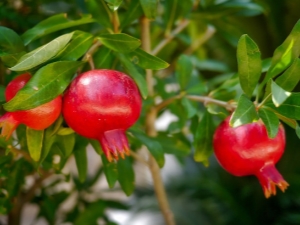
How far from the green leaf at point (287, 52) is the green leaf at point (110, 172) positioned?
0.30 metres

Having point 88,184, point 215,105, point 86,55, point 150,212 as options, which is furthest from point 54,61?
point 150,212

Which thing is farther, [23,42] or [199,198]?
[199,198]

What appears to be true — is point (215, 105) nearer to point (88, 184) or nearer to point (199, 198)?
point (88, 184)

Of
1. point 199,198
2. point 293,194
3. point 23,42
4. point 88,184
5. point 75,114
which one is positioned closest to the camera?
point 75,114

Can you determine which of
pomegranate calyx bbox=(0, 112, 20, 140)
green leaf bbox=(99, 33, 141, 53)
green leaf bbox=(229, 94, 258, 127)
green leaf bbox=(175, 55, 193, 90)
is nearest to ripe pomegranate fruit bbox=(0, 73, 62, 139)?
pomegranate calyx bbox=(0, 112, 20, 140)

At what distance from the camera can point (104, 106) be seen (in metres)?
0.49

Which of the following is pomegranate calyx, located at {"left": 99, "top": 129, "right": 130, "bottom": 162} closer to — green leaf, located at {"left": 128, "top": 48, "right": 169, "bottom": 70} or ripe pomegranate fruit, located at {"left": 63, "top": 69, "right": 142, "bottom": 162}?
ripe pomegranate fruit, located at {"left": 63, "top": 69, "right": 142, "bottom": 162}

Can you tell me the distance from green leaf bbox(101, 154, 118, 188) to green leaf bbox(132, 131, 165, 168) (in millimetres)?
64

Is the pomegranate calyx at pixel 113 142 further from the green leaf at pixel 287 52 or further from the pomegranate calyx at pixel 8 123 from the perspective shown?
the green leaf at pixel 287 52

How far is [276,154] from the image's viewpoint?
0.57 meters

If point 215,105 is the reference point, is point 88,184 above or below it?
below

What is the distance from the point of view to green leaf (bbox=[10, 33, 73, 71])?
484 millimetres

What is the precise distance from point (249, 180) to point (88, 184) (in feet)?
2.12

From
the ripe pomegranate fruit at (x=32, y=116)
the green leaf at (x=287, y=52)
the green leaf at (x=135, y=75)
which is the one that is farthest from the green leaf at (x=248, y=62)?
the ripe pomegranate fruit at (x=32, y=116)
